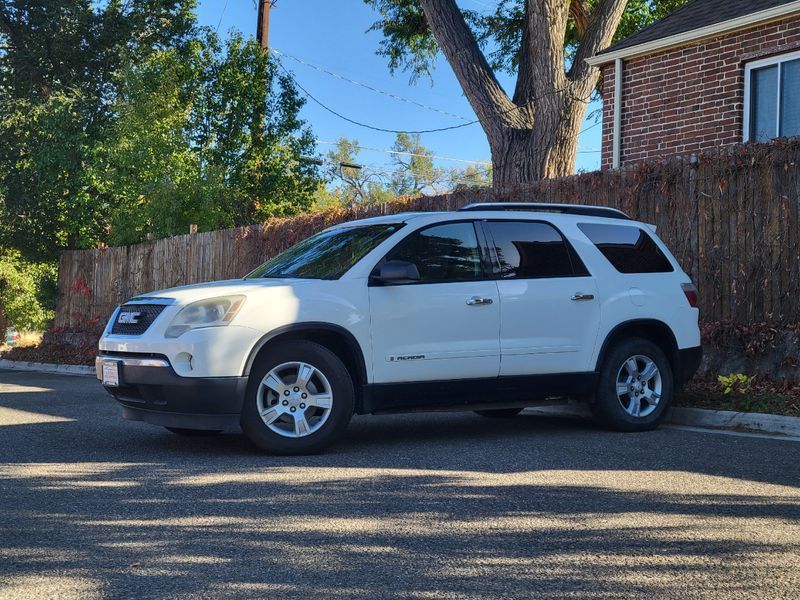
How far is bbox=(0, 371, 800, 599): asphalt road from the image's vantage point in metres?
4.46

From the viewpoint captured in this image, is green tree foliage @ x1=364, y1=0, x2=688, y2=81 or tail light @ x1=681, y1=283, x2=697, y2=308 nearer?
tail light @ x1=681, y1=283, x2=697, y2=308

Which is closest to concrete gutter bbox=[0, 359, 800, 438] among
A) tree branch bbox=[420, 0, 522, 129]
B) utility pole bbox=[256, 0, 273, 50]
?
tree branch bbox=[420, 0, 522, 129]

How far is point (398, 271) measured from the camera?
8.11 m

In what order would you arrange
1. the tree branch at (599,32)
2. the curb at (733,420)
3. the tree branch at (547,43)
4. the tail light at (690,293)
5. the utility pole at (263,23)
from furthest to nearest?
1. the utility pole at (263,23)
2. the tree branch at (599,32)
3. the tree branch at (547,43)
4. the tail light at (690,293)
5. the curb at (733,420)

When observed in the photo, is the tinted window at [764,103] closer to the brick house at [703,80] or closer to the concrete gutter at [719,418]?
the brick house at [703,80]

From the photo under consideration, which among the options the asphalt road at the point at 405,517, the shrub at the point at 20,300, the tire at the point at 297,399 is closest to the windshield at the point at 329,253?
the tire at the point at 297,399

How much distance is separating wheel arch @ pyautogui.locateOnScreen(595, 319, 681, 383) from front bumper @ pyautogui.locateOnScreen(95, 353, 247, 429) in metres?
3.41

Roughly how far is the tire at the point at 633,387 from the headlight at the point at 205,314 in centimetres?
339

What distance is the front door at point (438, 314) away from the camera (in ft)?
27.1

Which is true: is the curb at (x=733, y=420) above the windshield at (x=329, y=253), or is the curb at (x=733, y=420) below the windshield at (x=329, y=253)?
below

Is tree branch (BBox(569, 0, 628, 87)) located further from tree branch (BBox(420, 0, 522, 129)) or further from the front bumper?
the front bumper

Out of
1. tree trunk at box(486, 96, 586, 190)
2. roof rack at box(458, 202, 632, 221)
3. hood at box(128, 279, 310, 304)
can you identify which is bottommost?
hood at box(128, 279, 310, 304)

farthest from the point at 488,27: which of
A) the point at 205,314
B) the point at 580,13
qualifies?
the point at 205,314

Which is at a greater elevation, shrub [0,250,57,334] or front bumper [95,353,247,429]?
shrub [0,250,57,334]
